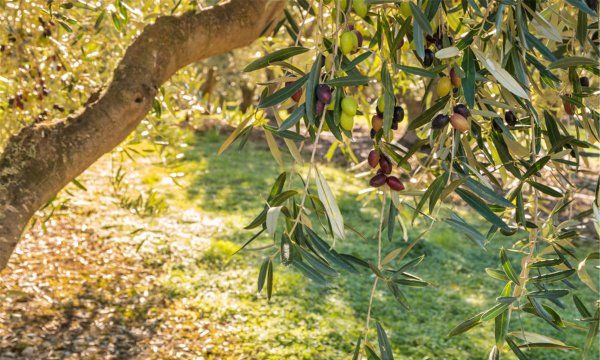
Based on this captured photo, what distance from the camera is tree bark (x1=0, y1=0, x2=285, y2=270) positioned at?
8.21 ft

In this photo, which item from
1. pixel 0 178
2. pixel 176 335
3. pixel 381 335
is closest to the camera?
pixel 381 335

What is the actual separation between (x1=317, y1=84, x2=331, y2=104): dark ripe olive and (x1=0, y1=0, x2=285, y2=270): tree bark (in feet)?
5.26

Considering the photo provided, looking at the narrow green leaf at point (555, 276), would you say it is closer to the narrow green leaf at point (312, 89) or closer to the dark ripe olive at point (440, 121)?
the dark ripe olive at point (440, 121)

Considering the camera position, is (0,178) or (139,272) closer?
(0,178)

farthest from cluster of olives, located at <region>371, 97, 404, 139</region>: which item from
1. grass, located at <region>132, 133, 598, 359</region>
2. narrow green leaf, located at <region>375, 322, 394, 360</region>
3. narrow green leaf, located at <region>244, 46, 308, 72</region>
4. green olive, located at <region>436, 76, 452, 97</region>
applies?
grass, located at <region>132, 133, 598, 359</region>

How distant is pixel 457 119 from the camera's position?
1.36 metres

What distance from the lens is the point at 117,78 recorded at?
8.93 ft

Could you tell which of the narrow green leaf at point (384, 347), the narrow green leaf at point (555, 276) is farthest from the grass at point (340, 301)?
the narrow green leaf at point (384, 347)

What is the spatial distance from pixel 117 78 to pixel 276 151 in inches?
54.1

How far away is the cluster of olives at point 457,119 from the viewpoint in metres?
1.35

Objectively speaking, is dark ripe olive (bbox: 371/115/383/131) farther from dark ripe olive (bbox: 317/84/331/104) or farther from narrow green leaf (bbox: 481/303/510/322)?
narrow green leaf (bbox: 481/303/510/322)

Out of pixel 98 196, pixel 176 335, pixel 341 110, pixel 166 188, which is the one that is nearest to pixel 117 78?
pixel 341 110

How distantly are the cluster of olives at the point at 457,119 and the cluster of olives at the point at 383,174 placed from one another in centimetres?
19

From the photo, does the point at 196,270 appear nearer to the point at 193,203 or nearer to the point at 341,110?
the point at 193,203
